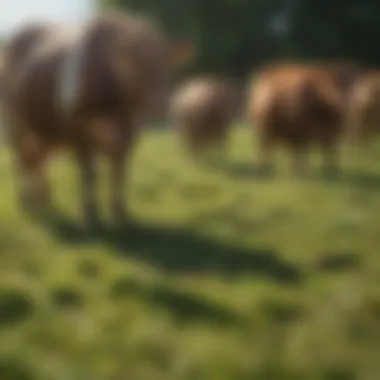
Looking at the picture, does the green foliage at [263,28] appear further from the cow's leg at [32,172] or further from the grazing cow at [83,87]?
the cow's leg at [32,172]

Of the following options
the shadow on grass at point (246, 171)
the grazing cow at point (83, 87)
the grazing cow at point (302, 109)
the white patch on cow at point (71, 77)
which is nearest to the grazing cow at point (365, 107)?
the grazing cow at point (302, 109)

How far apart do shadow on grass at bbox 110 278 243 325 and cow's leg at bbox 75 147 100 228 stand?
79mm

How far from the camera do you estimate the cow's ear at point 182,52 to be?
0.99 m

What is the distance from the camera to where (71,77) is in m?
0.98

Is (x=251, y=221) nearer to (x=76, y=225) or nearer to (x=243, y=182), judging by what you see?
(x=243, y=182)

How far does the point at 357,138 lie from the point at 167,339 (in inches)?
13.6

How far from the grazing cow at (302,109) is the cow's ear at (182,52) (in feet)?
0.30

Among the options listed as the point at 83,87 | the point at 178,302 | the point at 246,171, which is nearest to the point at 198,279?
the point at 178,302

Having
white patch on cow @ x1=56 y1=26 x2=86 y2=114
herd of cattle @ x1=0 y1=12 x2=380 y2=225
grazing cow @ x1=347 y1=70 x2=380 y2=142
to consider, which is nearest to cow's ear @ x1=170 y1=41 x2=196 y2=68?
herd of cattle @ x1=0 y1=12 x2=380 y2=225

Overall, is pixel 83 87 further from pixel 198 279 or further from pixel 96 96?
pixel 198 279

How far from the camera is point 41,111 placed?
98 centimetres

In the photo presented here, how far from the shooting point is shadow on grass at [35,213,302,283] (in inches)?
39.1

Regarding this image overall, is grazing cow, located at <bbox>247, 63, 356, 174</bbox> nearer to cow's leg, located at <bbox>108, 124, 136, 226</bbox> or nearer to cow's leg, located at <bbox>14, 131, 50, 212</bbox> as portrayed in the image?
cow's leg, located at <bbox>108, 124, 136, 226</bbox>

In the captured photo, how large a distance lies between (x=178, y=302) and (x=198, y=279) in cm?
4
